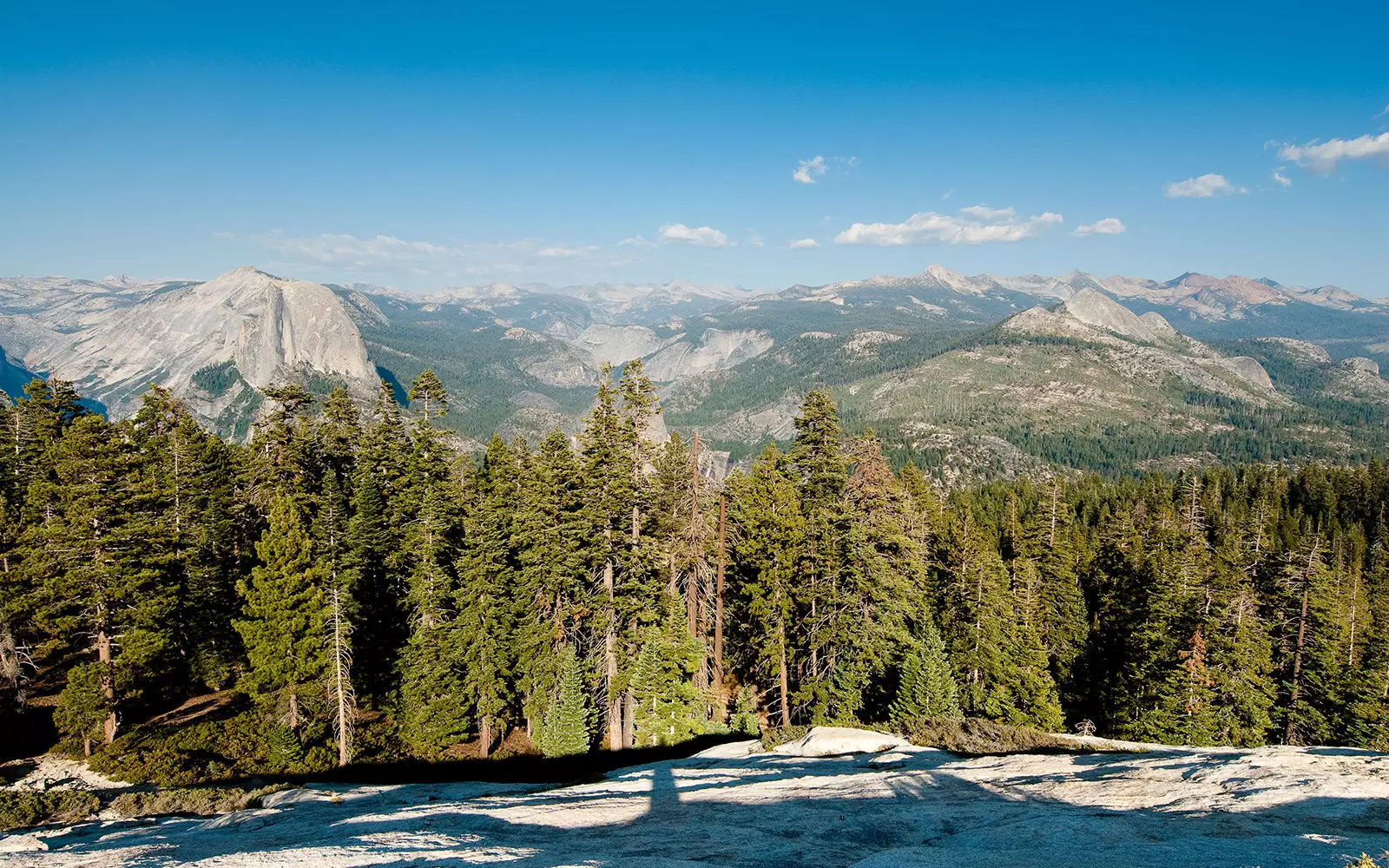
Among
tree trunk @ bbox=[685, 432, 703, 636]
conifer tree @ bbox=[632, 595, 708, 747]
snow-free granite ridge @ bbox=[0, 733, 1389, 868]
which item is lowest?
conifer tree @ bbox=[632, 595, 708, 747]

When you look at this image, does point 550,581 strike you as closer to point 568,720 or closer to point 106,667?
point 568,720

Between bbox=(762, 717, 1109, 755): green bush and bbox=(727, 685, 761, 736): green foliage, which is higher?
bbox=(762, 717, 1109, 755): green bush

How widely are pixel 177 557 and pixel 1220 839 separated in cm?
3764

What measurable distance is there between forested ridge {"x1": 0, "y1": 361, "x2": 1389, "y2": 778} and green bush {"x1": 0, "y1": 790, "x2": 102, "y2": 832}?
443 inches

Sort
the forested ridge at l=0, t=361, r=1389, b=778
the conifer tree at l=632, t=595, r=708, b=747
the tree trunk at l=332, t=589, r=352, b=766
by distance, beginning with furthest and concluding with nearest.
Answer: the tree trunk at l=332, t=589, r=352, b=766
the forested ridge at l=0, t=361, r=1389, b=778
the conifer tree at l=632, t=595, r=708, b=747

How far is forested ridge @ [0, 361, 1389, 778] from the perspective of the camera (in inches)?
1110

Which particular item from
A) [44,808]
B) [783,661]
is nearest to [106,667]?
[44,808]

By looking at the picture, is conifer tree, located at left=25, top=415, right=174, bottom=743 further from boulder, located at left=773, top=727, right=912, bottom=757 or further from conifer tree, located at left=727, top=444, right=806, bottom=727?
boulder, located at left=773, top=727, right=912, bottom=757

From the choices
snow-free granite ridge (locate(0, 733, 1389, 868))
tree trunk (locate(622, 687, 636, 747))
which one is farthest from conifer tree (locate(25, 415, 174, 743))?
tree trunk (locate(622, 687, 636, 747))

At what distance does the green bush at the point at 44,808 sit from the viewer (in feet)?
49.3

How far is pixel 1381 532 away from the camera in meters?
95.8

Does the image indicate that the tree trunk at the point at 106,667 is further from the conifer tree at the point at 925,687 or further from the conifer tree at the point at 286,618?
the conifer tree at the point at 925,687

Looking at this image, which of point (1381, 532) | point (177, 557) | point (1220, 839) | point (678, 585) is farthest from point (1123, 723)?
point (1381, 532)

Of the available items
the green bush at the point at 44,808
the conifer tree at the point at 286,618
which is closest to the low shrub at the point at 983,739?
the green bush at the point at 44,808
